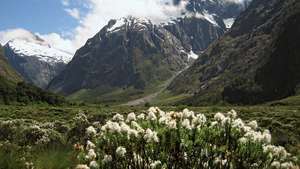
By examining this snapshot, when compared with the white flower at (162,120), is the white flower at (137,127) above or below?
below

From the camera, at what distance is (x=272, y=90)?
7815 inches

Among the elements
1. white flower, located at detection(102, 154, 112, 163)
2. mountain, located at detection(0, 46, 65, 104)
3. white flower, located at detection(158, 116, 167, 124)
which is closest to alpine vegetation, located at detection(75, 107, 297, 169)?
white flower, located at detection(102, 154, 112, 163)

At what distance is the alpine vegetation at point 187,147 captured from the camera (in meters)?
10.1

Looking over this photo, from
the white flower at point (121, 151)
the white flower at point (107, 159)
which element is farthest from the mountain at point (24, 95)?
the white flower at point (121, 151)

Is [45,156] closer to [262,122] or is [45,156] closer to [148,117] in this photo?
[148,117]

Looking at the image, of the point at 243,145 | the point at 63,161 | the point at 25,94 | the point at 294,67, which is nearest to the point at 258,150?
the point at 243,145

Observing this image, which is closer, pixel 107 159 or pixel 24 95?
pixel 107 159

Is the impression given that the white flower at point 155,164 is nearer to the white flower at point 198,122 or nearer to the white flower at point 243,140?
the white flower at point 198,122

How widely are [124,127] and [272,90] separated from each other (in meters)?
194

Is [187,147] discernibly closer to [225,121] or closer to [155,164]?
[155,164]

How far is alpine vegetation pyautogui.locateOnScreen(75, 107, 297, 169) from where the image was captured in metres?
10.1

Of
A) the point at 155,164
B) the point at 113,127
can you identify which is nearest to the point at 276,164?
the point at 155,164

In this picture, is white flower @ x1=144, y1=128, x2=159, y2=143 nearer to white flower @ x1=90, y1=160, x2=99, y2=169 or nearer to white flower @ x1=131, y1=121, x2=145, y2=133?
white flower @ x1=131, y1=121, x2=145, y2=133

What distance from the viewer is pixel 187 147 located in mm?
10117
